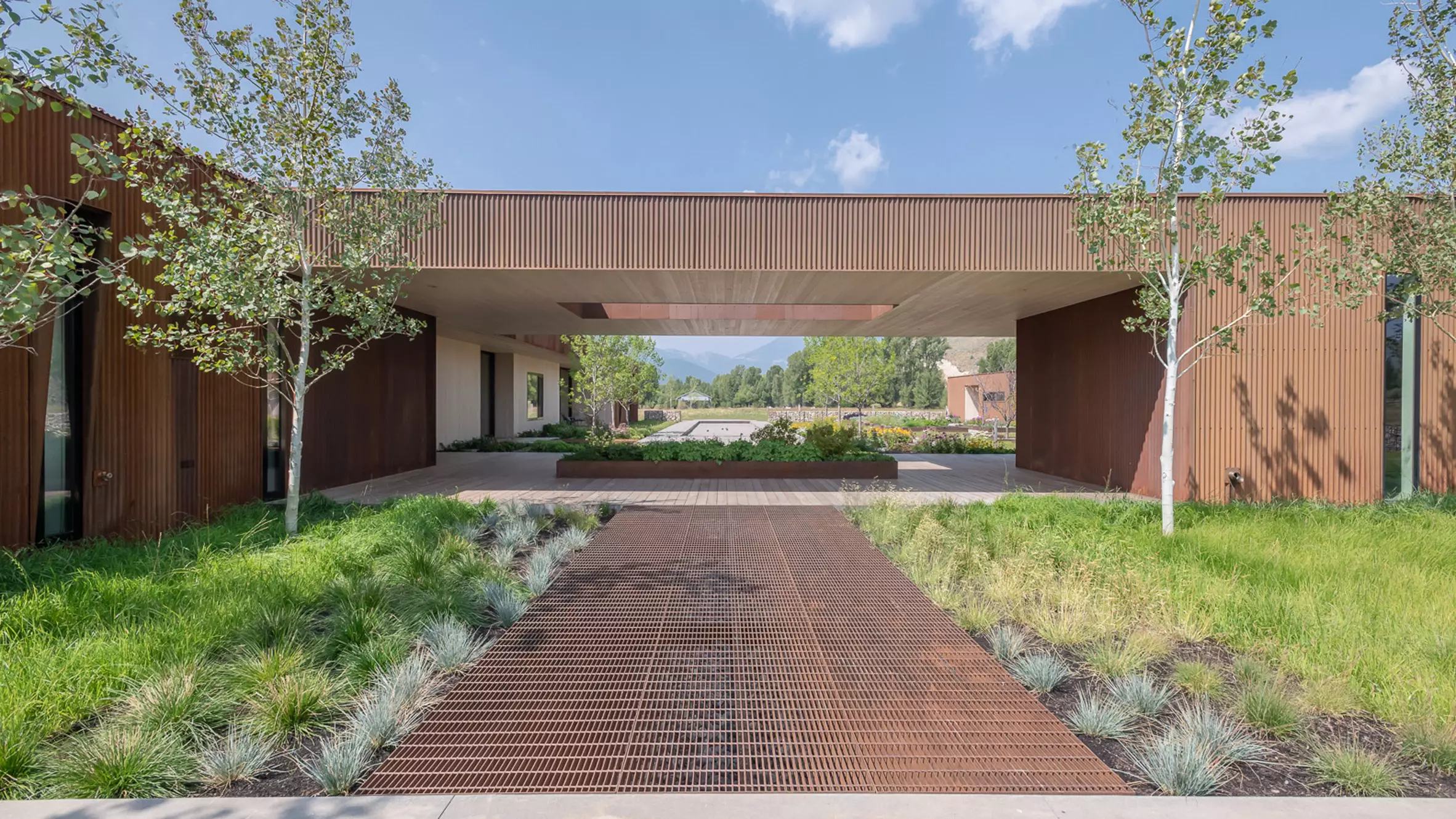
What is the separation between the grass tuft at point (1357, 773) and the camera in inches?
97.5

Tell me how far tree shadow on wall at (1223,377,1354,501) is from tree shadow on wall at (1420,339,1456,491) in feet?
3.74

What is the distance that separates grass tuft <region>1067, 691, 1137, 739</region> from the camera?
290cm

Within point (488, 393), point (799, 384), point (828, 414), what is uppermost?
point (799, 384)

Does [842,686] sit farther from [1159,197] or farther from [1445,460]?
[1445,460]

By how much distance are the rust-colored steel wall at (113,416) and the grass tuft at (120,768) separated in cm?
424

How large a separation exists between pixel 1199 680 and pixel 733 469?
9.04 meters

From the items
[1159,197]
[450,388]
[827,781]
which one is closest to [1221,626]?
[827,781]

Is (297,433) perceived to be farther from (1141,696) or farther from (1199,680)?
(1199,680)

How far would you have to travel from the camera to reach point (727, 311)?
41.7 feet

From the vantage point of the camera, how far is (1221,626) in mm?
4066

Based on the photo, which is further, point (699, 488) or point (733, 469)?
point (733, 469)

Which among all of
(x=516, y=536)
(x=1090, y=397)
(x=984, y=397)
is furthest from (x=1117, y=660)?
(x=984, y=397)

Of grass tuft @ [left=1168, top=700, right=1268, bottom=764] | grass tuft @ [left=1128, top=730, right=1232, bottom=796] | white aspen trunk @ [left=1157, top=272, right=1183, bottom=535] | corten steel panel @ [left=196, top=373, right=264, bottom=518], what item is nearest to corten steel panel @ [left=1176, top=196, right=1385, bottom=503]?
white aspen trunk @ [left=1157, top=272, right=1183, bottom=535]

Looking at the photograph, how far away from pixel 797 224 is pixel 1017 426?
8.08 m
